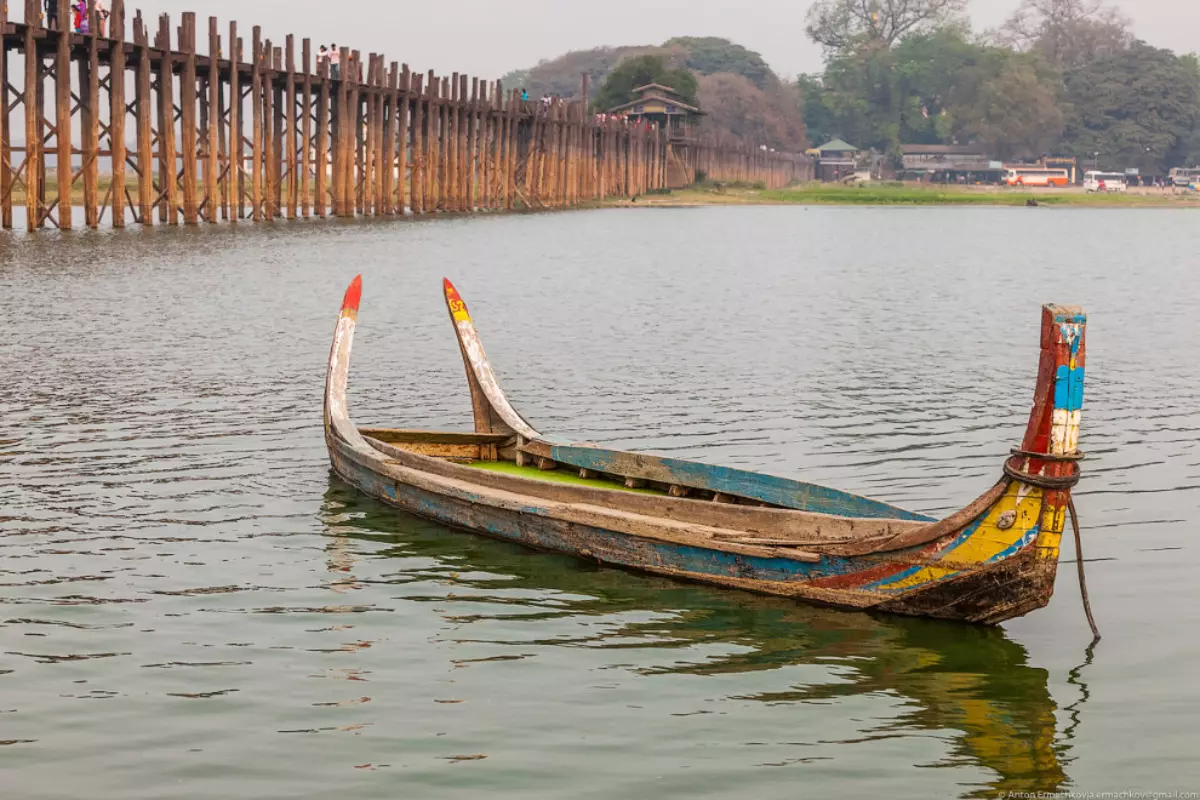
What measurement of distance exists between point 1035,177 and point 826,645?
134216 mm

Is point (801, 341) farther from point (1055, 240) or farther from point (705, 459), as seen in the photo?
point (1055, 240)

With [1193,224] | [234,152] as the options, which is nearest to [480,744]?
[234,152]

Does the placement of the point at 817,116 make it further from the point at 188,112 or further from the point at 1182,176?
the point at 188,112

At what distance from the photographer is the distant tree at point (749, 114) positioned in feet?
505

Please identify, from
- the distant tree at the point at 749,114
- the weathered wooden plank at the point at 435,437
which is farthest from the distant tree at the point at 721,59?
the weathered wooden plank at the point at 435,437

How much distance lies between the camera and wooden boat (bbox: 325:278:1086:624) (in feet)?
27.9

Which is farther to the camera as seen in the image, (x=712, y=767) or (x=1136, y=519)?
(x=1136, y=519)

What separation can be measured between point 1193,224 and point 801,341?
6672 cm

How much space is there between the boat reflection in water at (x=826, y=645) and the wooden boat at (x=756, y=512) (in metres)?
0.12

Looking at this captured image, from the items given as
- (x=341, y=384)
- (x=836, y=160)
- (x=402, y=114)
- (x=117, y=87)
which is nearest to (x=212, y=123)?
(x=117, y=87)

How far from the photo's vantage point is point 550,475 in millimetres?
12086

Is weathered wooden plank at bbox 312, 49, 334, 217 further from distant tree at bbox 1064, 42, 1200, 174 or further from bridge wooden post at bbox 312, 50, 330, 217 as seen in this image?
distant tree at bbox 1064, 42, 1200, 174

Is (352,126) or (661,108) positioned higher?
(661,108)

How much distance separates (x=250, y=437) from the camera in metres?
15.1
